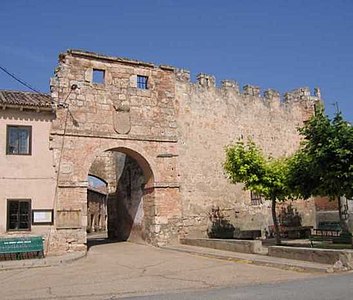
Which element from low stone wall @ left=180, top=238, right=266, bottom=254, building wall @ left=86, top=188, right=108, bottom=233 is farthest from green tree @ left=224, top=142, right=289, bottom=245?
building wall @ left=86, top=188, right=108, bottom=233

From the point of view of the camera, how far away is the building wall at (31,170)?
49.1 ft

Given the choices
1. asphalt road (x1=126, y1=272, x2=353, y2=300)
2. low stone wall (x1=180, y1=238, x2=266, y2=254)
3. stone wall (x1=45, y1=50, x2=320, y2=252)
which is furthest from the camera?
stone wall (x1=45, y1=50, x2=320, y2=252)

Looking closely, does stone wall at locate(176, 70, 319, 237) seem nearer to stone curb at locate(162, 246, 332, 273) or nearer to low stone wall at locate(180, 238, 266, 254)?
low stone wall at locate(180, 238, 266, 254)

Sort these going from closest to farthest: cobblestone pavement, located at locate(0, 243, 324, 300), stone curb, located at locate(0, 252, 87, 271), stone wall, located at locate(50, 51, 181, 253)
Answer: cobblestone pavement, located at locate(0, 243, 324, 300) < stone curb, located at locate(0, 252, 87, 271) < stone wall, located at locate(50, 51, 181, 253)

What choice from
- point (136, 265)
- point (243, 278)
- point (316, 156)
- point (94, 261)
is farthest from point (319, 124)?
point (94, 261)

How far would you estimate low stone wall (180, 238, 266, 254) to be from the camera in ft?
44.2

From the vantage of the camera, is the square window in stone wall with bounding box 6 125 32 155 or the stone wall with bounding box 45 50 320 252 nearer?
the square window in stone wall with bounding box 6 125 32 155

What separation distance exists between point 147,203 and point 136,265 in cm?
603

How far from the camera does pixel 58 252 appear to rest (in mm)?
15344

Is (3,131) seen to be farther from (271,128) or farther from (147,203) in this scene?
(271,128)

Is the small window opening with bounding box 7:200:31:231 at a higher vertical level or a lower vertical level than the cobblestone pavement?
higher

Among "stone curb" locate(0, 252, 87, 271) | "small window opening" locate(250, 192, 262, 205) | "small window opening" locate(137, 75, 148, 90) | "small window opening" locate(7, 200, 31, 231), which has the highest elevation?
"small window opening" locate(137, 75, 148, 90)

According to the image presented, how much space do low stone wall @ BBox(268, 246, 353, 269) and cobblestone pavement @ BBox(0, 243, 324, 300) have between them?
0.97m

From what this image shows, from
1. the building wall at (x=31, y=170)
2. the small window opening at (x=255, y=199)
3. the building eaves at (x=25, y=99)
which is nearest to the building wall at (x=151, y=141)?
the building wall at (x=31, y=170)
